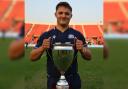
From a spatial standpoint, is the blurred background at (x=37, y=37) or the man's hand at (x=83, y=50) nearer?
the man's hand at (x=83, y=50)

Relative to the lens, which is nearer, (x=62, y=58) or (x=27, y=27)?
(x=62, y=58)

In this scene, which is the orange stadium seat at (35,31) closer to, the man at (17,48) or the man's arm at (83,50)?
the man at (17,48)

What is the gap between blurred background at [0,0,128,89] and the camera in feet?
8.00

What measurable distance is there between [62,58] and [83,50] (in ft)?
0.52

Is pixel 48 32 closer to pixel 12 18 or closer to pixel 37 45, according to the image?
pixel 37 45

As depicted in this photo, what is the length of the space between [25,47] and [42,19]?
22cm

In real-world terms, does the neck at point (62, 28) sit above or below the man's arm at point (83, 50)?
above

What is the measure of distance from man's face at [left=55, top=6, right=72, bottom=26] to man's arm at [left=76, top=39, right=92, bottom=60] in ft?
0.48

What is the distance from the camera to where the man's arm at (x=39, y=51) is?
2.29m

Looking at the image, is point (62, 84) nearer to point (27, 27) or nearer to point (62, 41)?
point (62, 41)

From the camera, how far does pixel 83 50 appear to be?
234 centimetres

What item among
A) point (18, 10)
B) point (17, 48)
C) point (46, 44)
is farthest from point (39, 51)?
point (18, 10)

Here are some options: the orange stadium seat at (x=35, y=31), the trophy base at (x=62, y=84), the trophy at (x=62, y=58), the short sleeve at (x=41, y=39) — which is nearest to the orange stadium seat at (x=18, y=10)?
the orange stadium seat at (x=35, y=31)

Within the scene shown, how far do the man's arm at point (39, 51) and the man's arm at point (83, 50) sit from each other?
19 cm
